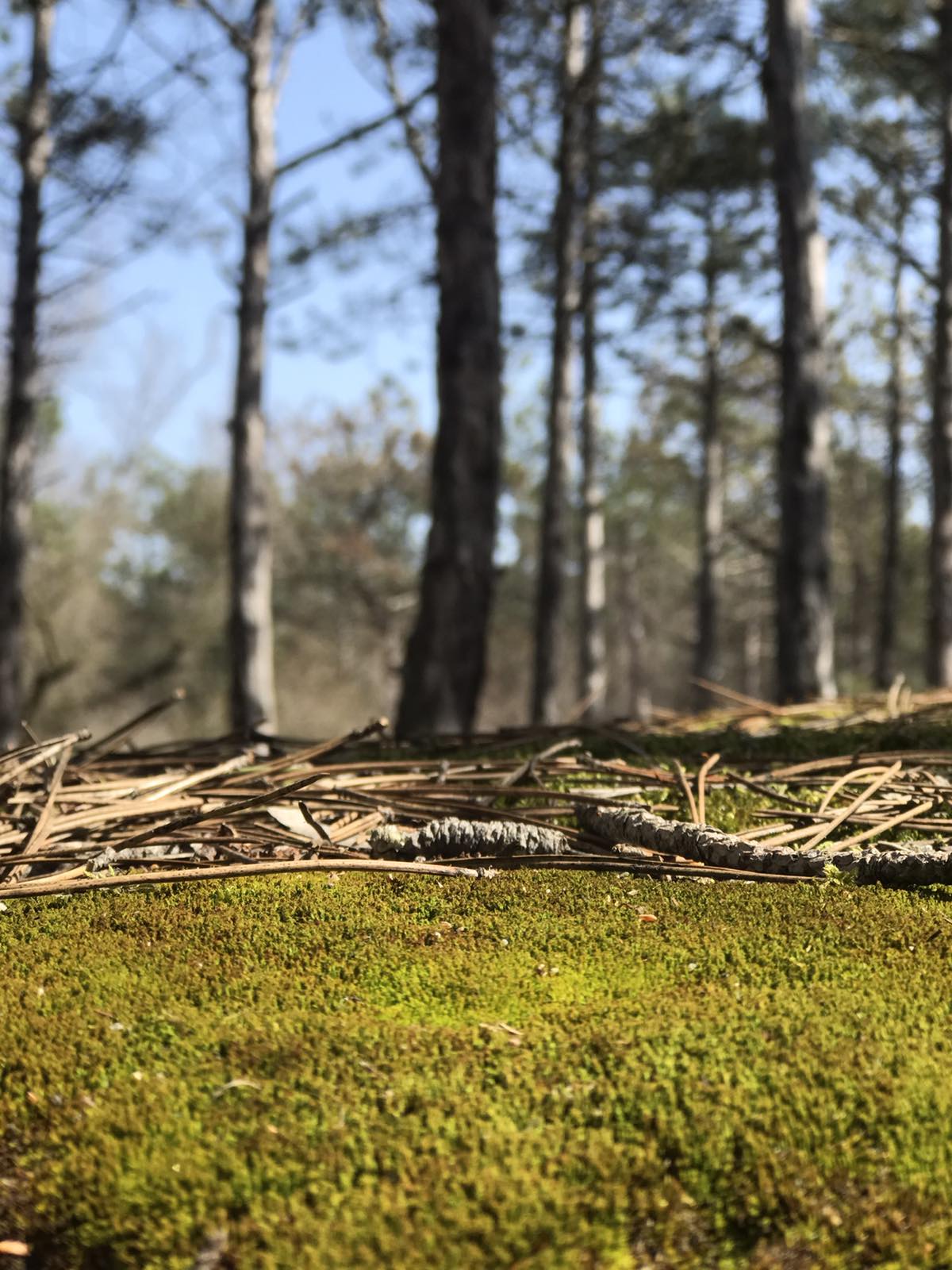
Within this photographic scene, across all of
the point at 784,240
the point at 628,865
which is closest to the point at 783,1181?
the point at 628,865

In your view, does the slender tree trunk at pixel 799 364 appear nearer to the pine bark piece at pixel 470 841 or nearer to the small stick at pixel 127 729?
the small stick at pixel 127 729

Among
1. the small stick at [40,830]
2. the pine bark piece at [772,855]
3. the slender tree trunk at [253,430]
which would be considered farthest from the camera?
the slender tree trunk at [253,430]

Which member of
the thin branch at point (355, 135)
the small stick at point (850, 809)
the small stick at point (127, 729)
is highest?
the thin branch at point (355, 135)

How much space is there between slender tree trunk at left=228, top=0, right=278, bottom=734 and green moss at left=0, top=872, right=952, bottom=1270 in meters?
8.73

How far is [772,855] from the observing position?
166 centimetres

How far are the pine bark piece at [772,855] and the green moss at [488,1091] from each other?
139 mm

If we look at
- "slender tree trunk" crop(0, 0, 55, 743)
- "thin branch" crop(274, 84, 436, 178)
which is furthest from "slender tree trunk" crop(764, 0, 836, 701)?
"slender tree trunk" crop(0, 0, 55, 743)

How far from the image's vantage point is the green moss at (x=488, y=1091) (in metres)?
0.91

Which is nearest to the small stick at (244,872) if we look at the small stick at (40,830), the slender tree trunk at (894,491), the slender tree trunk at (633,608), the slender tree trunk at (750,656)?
the small stick at (40,830)

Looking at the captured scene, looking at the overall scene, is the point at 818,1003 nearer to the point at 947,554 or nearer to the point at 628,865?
the point at 628,865

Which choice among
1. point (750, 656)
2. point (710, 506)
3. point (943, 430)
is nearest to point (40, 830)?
point (943, 430)

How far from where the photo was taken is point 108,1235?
938 mm

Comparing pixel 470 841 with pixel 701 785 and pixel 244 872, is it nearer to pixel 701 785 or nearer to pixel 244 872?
pixel 244 872

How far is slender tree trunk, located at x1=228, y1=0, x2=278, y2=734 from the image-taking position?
10.4m
